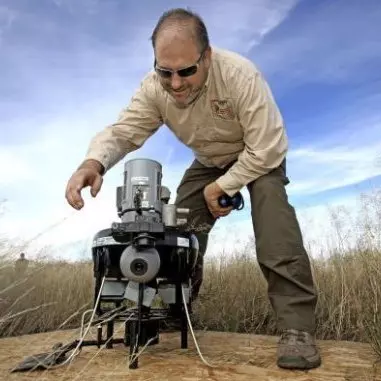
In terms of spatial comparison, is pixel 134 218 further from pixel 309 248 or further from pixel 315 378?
pixel 309 248

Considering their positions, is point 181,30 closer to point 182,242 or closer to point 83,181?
point 83,181

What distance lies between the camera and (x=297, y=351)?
2.75 meters

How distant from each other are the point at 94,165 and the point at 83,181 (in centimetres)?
22

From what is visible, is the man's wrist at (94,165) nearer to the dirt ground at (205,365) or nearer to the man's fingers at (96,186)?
the man's fingers at (96,186)

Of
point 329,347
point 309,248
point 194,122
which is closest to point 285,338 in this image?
point 329,347

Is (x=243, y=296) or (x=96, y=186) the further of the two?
(x=243, y=296)

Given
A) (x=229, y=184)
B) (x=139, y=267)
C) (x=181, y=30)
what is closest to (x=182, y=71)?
(x=181, y=30)

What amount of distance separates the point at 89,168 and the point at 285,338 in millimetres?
1392

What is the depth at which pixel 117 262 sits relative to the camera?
2.73m

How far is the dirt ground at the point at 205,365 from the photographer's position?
101 inches

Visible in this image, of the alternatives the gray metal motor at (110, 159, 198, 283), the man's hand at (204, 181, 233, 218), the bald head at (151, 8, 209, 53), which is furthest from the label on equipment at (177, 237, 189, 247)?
the bald head at (151, 8, 209, 53)

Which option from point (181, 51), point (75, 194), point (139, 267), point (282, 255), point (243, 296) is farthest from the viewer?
point (243, 296)

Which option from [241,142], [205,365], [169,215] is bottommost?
[205,365]

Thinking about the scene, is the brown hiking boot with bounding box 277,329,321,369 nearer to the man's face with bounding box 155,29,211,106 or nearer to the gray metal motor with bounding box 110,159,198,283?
the gray metal motor with bounding box 110,159,198,283
